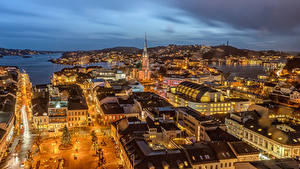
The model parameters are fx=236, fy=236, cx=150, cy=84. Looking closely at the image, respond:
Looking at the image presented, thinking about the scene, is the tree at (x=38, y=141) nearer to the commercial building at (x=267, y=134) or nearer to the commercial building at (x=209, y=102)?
the commercial building at (x=267, y=134)

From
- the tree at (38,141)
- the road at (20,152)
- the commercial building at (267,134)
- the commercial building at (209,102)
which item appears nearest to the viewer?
the road at (20,152)

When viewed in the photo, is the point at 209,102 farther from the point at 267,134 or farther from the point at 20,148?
the point at 20,148

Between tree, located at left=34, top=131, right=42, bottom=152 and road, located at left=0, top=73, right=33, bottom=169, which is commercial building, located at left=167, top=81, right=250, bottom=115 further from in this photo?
road, located at left=0, top=73, right=33, bottom=169

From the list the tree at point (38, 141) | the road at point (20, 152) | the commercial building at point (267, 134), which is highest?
the commercial building at point (267, 134)

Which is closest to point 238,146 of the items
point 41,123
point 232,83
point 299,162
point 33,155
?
point 299,162

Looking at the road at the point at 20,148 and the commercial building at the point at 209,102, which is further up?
the commercial building at the point at 209,102

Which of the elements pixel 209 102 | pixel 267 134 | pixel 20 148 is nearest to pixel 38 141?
pixel 20 148

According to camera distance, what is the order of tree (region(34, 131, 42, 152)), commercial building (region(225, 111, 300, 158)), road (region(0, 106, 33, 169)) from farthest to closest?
tree (region(34, 131, 42, 152)) < commercial building (region(225, 111, 300, 158)) < road (region(0, 106, 33, 169))

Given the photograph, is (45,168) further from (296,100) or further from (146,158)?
(296,100)

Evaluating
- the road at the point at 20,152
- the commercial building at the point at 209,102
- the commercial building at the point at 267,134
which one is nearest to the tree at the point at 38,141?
the road at the point at 20,152

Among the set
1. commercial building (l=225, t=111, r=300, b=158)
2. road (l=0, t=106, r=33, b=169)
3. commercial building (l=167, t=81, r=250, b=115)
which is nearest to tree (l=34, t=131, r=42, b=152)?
road (l=0, t=106, r=33, b=169)

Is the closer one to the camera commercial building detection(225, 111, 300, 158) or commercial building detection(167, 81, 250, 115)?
commercial building detection(225, 111, 300, 158)
